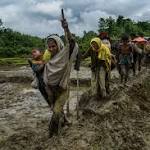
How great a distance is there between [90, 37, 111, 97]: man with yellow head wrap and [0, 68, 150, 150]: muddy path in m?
0.34

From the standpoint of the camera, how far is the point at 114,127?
8.45 metres

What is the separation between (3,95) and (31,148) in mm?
9605

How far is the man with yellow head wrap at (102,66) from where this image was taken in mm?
11680

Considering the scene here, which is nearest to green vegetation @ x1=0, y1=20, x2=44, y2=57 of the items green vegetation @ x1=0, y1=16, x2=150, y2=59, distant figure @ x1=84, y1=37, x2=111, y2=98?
green vegetation @ x1=0, y1=16, x2=150, y2=59

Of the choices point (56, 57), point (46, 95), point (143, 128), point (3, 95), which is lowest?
point (3, 95)

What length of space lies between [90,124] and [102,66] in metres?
3.41

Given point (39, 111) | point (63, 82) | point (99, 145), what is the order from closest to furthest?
point (99, 145) < point (63, 82) < point (39, 111)

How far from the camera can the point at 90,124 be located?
8688 mm

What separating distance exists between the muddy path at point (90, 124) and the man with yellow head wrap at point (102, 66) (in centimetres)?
34

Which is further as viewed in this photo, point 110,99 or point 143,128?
point 110,99

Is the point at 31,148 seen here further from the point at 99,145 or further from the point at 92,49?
the point at 92,49

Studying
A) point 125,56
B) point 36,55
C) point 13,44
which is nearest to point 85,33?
point 13,44

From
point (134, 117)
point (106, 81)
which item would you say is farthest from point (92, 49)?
point (134, 117)

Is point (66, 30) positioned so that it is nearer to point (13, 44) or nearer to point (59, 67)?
point (59, 67)
